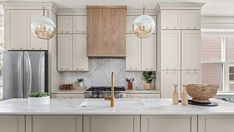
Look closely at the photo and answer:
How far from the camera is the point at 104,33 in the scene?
4438 millimetres

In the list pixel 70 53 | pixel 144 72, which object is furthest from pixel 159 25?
pixel 70 53

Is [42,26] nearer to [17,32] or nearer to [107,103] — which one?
[107,103]

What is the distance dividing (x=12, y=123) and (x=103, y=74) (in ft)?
9.41

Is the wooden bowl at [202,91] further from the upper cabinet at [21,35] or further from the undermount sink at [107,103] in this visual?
the upper cabinet at [21,35]

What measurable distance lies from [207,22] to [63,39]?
3.48 m

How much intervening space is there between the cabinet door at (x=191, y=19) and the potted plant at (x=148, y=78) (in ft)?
4.18

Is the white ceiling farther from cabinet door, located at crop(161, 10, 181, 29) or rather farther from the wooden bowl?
the wooden bowl

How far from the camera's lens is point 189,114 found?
205 centimetres

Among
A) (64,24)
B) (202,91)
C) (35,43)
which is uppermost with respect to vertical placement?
(64,24)

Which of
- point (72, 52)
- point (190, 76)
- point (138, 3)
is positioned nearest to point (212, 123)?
point (190, 76)

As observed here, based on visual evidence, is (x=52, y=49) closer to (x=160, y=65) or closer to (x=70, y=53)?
(x=70, y=53)

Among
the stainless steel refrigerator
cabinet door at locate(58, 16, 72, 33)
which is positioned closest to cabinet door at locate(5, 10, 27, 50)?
the stainless steel refrigerator

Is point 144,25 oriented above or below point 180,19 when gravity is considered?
below

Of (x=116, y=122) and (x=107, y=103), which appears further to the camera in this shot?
(x=107, y=103)
